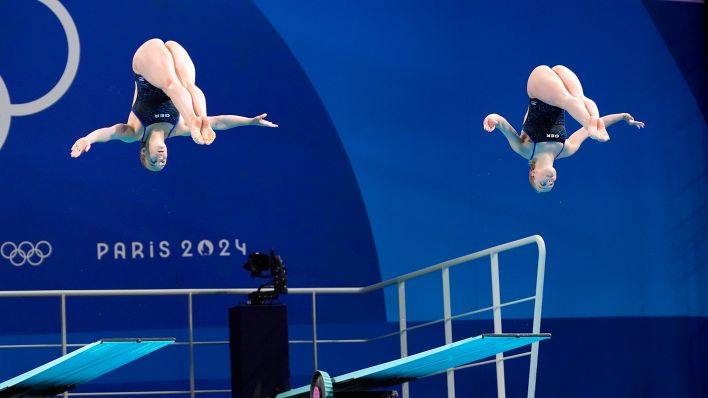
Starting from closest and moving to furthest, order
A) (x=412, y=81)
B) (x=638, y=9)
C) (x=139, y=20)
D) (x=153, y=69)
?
(x=153, y=69), (x=139, y=20), (x=412, y=81), (x=638, y=9)

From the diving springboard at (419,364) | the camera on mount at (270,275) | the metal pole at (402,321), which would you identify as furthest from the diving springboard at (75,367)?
the metal pole at (402,321)

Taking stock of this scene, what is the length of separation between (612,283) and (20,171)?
11.8 ft

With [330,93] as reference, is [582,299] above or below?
below

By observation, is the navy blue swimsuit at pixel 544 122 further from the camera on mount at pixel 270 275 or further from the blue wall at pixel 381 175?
the camera on mount at pixel 270 275

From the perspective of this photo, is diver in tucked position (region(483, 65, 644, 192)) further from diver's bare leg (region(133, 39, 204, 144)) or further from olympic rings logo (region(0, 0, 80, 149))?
olympic rings logo (region(0, 0, 80, 149))

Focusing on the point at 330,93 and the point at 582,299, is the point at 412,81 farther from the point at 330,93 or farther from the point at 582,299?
the point at 582,299

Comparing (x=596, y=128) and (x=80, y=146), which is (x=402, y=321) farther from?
(x=80, y=146)

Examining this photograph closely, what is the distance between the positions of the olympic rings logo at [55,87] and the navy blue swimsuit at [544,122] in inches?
99.2

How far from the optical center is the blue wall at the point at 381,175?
6.84 meters

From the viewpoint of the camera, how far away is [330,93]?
732 cm

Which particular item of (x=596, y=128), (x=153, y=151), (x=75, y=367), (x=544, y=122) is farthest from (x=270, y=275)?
(x=596, y=128)

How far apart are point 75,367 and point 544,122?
2707 mm

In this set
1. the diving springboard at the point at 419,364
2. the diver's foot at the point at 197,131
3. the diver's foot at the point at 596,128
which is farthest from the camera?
the diver's foot at the point at 596,128

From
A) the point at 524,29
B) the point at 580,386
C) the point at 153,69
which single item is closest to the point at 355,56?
the point at 524,29
